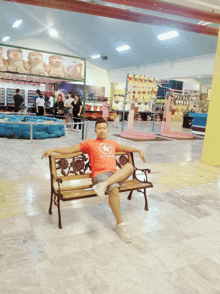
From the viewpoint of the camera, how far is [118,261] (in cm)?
220

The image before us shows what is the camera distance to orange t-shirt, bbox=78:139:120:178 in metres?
2.91

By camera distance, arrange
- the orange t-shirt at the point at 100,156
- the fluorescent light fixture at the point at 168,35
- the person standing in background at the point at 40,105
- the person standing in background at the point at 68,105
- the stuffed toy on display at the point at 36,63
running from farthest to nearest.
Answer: the fluorescent light fixture at the point at 168,35, the person standing in background at the point at 68,105, the person standing in background at the point at 40,105, the stuffed toy on display at the point at 36,63, the orange t-shirt at the point at 100,156

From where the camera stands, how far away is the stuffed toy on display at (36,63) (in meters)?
6.71

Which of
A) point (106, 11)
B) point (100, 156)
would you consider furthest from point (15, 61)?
point (100, 156)

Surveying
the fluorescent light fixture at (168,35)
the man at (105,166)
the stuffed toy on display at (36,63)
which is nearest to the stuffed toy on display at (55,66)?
the stuffed toy on display at (36,63)

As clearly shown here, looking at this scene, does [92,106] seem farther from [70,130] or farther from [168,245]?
[168,245]

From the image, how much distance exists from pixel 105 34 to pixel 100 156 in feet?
45.9

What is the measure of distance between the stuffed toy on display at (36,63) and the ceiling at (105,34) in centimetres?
615

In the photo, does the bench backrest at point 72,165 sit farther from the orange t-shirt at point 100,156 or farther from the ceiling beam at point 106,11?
the ceiling beam at point 106,11

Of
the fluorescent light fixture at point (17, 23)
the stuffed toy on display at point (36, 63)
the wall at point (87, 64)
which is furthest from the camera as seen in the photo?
the wall at point (87, 64)

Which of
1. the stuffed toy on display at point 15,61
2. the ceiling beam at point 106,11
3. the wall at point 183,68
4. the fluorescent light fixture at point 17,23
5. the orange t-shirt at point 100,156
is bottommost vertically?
the orange t-shirt at point 100,156

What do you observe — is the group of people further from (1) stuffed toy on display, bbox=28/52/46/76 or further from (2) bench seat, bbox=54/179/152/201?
(2) bench seat, bbox=54/179/152/201

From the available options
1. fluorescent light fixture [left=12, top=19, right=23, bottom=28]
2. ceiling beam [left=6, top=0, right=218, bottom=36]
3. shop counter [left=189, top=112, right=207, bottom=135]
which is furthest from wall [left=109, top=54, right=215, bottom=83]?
ceiling beam [left=6, top=0, right=218, bottom=36]

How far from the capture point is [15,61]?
6.52 m
